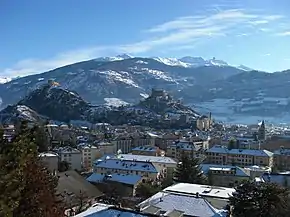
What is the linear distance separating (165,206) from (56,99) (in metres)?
96.4

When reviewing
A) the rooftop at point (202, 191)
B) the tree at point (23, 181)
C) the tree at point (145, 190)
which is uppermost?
the tree at point (23, 181)

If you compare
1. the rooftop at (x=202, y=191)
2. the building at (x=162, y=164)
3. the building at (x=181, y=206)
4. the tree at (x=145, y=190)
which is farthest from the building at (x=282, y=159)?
the building at (x=181, y=206)

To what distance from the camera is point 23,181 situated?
8250 millimetres

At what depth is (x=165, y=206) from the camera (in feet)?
56.6

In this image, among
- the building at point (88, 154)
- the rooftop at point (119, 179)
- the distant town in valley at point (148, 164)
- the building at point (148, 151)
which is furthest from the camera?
the building at point (148, 151)

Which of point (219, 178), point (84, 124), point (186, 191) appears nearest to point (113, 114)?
point (84, 124)

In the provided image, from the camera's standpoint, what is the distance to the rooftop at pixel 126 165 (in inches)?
1446

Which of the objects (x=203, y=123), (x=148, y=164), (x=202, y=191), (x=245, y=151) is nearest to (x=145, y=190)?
(x=202, y=191)

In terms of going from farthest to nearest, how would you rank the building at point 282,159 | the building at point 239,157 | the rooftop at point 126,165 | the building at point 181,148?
the building at point 181,148 < the building at point 282,159 < the building at point 239,157 < the rooftop at point 126,165

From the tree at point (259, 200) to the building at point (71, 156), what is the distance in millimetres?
27522

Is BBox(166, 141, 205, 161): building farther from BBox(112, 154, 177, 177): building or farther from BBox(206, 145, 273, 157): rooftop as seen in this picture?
BBox(112, 154, 177, 177): building

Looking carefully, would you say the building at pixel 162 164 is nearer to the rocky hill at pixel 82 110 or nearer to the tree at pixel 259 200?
the tree at pixel 259 200

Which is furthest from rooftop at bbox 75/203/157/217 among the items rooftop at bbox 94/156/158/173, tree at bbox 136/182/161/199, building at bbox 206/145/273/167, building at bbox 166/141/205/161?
building at bbox 166/141/205/161

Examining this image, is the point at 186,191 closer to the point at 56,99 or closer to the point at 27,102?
the point at 56,99
